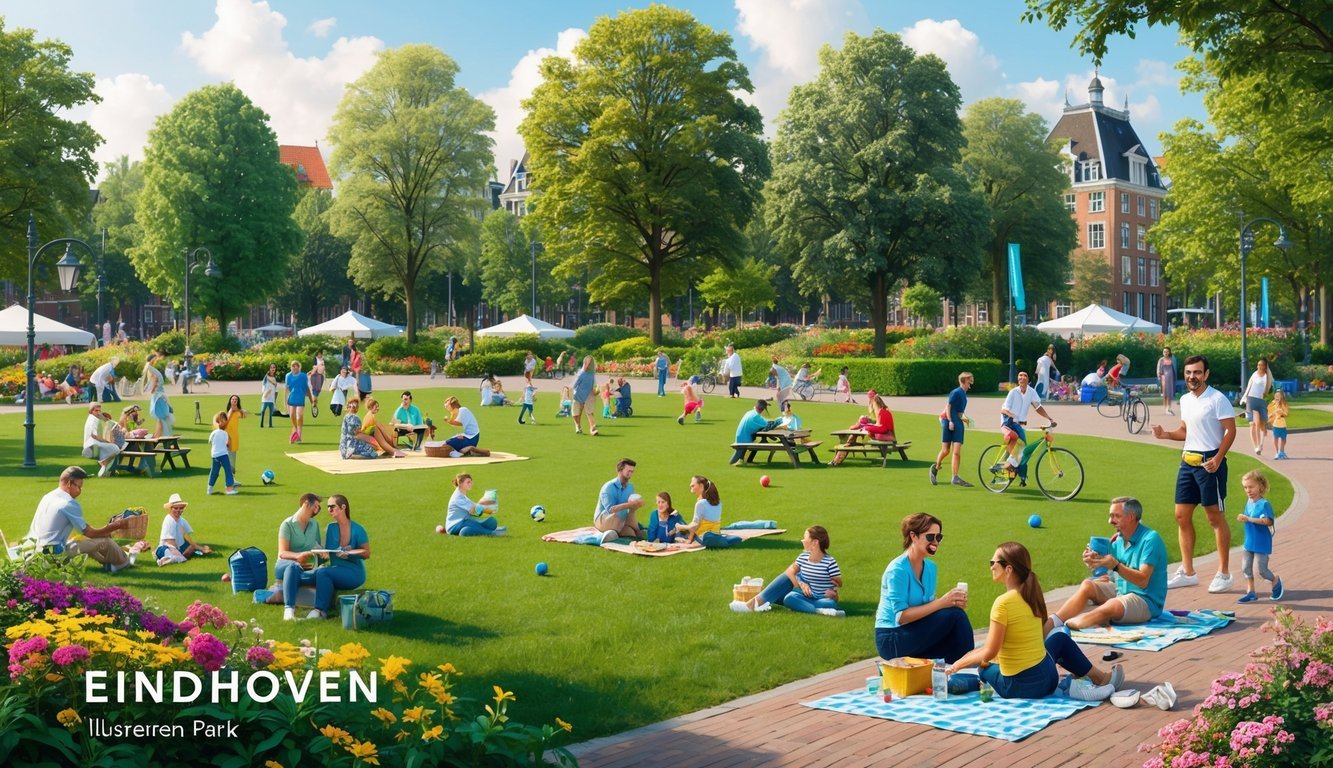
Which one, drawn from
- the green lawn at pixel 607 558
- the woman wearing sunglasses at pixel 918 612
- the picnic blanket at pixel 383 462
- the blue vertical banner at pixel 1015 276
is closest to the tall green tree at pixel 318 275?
the blue vertical banner at pixel 1015 276

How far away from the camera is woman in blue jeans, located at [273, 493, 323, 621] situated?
10.3m

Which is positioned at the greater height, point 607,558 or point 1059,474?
point 1059,474

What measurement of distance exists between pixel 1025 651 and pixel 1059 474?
1010 cm

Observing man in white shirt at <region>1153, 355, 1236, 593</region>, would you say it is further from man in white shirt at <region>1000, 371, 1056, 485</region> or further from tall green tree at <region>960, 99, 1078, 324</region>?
tall green tree at <region>960, 99, 1078, 324</region>

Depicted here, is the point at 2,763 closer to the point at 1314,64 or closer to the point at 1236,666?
the point at 1236,666

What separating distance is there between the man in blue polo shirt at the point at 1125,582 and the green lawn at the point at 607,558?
2.77 ft

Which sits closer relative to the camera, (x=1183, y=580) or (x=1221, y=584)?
(x=1221, y=584)

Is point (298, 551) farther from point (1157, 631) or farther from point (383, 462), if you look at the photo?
point (383, 462)

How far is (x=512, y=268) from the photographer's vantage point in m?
102

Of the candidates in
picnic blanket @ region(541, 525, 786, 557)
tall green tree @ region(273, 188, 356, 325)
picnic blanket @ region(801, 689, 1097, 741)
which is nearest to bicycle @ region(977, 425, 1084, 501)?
picnic blanket @ region(541, 525, 786, 557)

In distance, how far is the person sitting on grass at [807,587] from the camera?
10.4 metres

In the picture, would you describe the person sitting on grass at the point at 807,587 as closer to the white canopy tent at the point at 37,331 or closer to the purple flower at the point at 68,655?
the purple flower at the point at 68,655

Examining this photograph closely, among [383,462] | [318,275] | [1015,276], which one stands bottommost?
[383,462]

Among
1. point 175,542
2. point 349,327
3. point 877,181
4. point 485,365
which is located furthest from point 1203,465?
point 349,327
